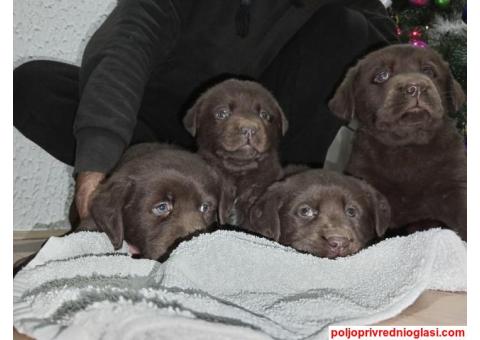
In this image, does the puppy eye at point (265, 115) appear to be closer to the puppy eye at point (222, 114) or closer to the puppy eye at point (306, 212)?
the puppy eye at point (222, 114)

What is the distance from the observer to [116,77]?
10.2ft

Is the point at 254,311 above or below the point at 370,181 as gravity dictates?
below

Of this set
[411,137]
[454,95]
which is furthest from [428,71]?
[411,137]

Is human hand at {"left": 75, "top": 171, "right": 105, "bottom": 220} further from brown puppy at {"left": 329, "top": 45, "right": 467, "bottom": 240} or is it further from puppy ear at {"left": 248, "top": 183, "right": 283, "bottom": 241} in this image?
brown puppy at {"left": 329, "top": 45, "right": 467, "bottom": 240}

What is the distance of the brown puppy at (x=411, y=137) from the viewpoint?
2.87 metres

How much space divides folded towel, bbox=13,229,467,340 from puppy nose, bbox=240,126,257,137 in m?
0.88

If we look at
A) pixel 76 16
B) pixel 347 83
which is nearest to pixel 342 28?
pixel 347 83

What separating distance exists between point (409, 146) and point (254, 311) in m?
1.59

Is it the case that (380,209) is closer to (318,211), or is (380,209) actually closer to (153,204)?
(318,211)

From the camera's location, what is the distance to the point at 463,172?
115 inches

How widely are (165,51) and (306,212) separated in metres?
1.56

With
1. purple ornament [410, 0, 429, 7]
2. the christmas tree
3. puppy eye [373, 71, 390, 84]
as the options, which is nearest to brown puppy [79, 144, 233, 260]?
puppy eye [373, 71, 390, 84]

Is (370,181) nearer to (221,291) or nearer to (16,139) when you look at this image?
(221,291)

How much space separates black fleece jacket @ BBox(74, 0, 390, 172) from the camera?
3029 millimetres
